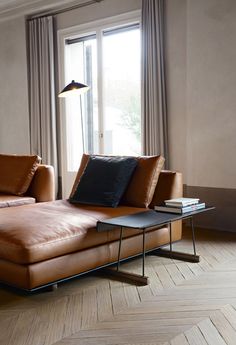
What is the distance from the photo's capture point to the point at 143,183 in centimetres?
368

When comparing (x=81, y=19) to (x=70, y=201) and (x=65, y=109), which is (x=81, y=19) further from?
(x=70, y=201)

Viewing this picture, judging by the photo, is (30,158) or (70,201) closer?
(70,201)

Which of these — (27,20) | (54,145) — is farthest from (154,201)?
(27,20)

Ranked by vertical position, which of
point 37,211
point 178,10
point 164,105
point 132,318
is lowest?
point 132,318

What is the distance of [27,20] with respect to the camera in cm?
650

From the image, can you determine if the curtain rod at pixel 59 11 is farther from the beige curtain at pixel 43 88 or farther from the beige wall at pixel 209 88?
the beige wall at pixel 209 88

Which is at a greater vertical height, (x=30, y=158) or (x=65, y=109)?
(x=65, y=109)

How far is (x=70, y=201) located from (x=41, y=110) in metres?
2.82

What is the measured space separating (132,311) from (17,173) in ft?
7.78

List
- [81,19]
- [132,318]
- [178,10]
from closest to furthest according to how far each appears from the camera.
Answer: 1. [132,318]
2. [178,10]
3. [81,19]

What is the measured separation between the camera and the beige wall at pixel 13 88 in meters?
6.61

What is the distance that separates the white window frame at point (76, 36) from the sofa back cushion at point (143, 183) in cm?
220

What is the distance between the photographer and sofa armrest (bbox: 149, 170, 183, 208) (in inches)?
145

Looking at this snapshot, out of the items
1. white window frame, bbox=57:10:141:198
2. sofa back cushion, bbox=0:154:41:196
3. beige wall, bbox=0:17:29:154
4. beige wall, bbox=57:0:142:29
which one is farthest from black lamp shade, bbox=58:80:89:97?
beige wall, bbox=0:17:29:154
